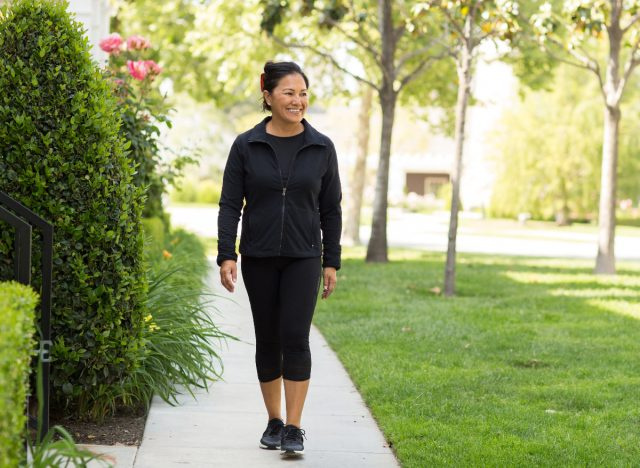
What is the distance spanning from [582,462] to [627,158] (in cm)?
4156

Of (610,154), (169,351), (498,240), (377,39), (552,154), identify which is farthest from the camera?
(552,154)

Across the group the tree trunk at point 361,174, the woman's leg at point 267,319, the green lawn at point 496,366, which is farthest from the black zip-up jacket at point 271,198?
the tree trunk at point 361,174

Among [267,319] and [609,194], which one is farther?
[609,194]

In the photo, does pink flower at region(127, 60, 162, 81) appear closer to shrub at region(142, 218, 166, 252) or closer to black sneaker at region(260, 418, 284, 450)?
shrub at region(142, 218, 166, 252)

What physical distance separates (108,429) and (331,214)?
1.71 m

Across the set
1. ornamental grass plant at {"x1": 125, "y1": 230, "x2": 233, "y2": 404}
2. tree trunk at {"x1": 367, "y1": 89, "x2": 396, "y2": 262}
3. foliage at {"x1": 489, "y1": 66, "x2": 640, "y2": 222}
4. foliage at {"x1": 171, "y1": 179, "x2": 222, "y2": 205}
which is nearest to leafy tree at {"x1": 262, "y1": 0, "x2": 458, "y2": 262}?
tree trunk at {"x1": 367, "y1": 89, "x2": 396, "y2": 262}

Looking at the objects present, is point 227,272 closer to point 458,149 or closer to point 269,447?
point 269,447

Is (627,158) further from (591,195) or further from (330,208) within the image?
(330,208)

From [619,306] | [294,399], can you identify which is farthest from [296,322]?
[619,306]

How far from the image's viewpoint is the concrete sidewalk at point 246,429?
559cm

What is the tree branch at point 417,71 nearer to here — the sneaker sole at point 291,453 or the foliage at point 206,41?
the foliage at point 206,41

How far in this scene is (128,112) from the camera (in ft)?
33.3

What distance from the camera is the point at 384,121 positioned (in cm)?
1997

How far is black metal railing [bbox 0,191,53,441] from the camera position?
4.70m
